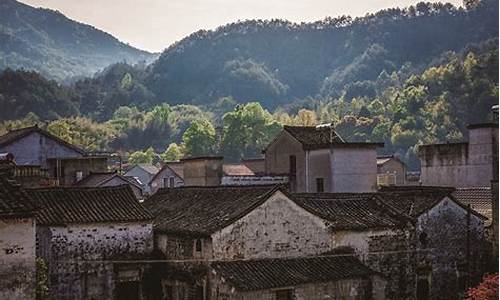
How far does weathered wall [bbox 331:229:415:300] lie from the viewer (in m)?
22.6

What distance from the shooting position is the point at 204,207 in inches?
929

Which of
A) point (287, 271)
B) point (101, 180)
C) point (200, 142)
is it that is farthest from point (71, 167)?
point (200, 142)

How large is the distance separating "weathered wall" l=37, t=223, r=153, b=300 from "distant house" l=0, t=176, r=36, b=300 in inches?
233

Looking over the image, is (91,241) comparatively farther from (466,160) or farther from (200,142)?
(200,142)

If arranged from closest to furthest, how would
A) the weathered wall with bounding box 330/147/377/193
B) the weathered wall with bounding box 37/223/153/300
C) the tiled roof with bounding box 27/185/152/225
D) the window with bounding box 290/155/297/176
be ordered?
the weathered wall with bounding box 37/223/153/300, the tiled roof with bounding box 27/185/152/225, the weathered wall with bounding box 330/147/377/193, the window with bounding box 290/155/297/176

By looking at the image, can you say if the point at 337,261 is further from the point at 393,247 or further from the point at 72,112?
the point at 72,112

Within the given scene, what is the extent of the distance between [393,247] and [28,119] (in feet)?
287

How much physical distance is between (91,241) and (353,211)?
7.86m

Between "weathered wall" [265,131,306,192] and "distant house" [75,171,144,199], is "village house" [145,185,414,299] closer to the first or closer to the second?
"weathered wall" [265,131,306,192]

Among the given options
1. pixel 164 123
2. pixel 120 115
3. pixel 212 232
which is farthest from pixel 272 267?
pixel 120 115

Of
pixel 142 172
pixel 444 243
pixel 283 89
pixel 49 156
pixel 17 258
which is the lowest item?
pixel 444 243

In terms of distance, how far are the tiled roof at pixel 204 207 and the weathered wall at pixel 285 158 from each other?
24.0 feet

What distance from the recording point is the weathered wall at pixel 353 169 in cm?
3170

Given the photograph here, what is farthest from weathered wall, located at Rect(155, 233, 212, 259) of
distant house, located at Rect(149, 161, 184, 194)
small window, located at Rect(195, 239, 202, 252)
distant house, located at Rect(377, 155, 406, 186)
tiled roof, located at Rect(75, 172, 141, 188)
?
distant house, located at Rect(149, 161, 184, 194)
